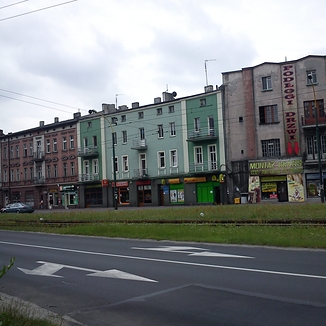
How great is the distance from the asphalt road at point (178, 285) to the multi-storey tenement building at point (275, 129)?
3095 centimetres

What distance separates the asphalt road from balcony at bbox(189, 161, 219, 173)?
33.7m

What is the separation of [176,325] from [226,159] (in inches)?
1642

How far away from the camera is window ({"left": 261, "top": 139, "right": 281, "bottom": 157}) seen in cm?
4491

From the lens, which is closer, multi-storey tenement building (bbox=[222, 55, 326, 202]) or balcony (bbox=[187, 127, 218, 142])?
multi-storey tenement building (bbox=[222, 55, 326, 202])

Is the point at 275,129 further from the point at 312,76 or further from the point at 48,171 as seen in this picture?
the point at 48,171

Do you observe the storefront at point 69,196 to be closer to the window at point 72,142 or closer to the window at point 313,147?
the window at point 72,142

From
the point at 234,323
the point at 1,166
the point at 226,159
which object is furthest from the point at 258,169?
the point at 1,166

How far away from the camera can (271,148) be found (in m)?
45.2

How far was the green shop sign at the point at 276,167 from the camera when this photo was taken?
143ft

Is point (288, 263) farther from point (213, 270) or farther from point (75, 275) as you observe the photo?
point (75, 275)

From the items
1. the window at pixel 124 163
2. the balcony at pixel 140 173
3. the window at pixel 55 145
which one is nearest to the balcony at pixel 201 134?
the balcony at pixel 140 173

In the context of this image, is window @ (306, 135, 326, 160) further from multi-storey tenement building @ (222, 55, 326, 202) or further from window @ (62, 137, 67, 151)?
window @ (62, 137, 67, 151)

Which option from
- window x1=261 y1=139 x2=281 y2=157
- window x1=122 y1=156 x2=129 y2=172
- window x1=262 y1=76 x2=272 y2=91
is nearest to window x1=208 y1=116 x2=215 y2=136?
window x1=261 y1=139 x2=281 y2=157

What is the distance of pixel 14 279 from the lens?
10320 millimetres
